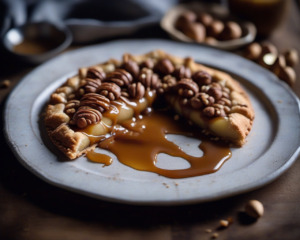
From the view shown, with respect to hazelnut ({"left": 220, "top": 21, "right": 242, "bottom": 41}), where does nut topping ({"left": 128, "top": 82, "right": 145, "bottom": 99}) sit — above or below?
below

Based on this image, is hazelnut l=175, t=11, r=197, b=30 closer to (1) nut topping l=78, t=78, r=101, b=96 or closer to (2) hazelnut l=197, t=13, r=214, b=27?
(2) hazelnut l=197, t=13, r=214, b=27

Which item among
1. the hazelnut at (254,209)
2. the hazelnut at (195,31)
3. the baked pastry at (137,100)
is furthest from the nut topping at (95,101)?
the hazelnut at (195,31)

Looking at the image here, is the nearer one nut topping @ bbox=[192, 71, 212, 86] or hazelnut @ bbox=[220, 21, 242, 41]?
nut topping @ bbox=[192, 71, 212, 86]

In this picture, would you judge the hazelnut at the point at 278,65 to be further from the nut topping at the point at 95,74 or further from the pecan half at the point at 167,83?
the nut topping at the point at 95,74

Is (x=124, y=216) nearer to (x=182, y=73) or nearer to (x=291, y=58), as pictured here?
(x=182, y=73)

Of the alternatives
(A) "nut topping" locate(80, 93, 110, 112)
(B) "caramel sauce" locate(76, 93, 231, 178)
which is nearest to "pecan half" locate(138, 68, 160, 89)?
(B) "caramel sauce" locate(76, 93, 231, 178)

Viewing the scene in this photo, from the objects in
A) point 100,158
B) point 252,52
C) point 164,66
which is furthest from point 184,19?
point 100,158
